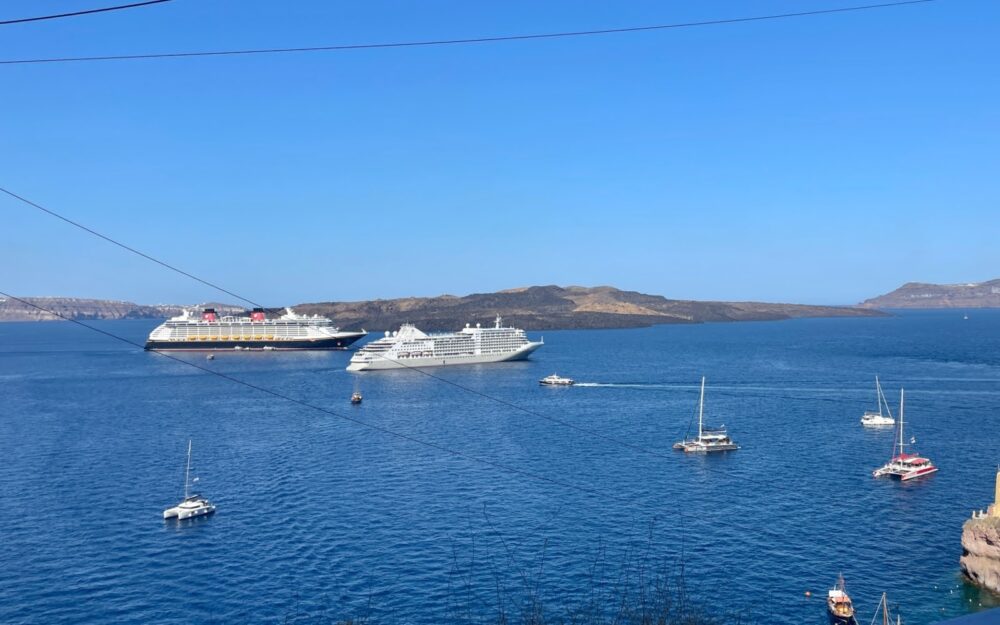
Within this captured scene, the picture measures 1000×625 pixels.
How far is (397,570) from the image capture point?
49.3 feet

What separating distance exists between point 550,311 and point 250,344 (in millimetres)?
68227

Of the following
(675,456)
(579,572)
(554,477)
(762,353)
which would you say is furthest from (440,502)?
(762,353)

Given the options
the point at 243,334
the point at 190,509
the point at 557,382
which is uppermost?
the point at 243,334

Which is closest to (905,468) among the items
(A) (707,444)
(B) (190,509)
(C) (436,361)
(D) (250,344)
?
(A) (707,444)

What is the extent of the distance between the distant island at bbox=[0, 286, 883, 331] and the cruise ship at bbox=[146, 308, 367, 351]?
3229 cm

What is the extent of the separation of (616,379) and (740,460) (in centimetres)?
2351

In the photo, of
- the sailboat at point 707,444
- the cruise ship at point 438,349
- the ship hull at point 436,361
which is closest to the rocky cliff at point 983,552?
the sailboat at point 707,444

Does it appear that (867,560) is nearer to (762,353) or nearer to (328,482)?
(328,482)

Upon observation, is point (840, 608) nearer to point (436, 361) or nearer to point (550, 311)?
point (436, 361)

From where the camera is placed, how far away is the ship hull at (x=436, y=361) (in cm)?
5747

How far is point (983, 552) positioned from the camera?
13820 millimetres

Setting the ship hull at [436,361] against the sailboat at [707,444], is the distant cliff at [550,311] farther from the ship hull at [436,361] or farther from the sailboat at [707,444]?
the sailboat at [707,444]

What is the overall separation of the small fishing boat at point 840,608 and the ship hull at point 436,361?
152ft

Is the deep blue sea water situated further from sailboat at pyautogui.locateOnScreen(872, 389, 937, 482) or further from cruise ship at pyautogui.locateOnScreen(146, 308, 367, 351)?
cruise ship at pyautogui.locateOnScreen(146, 308, 367, 351)
